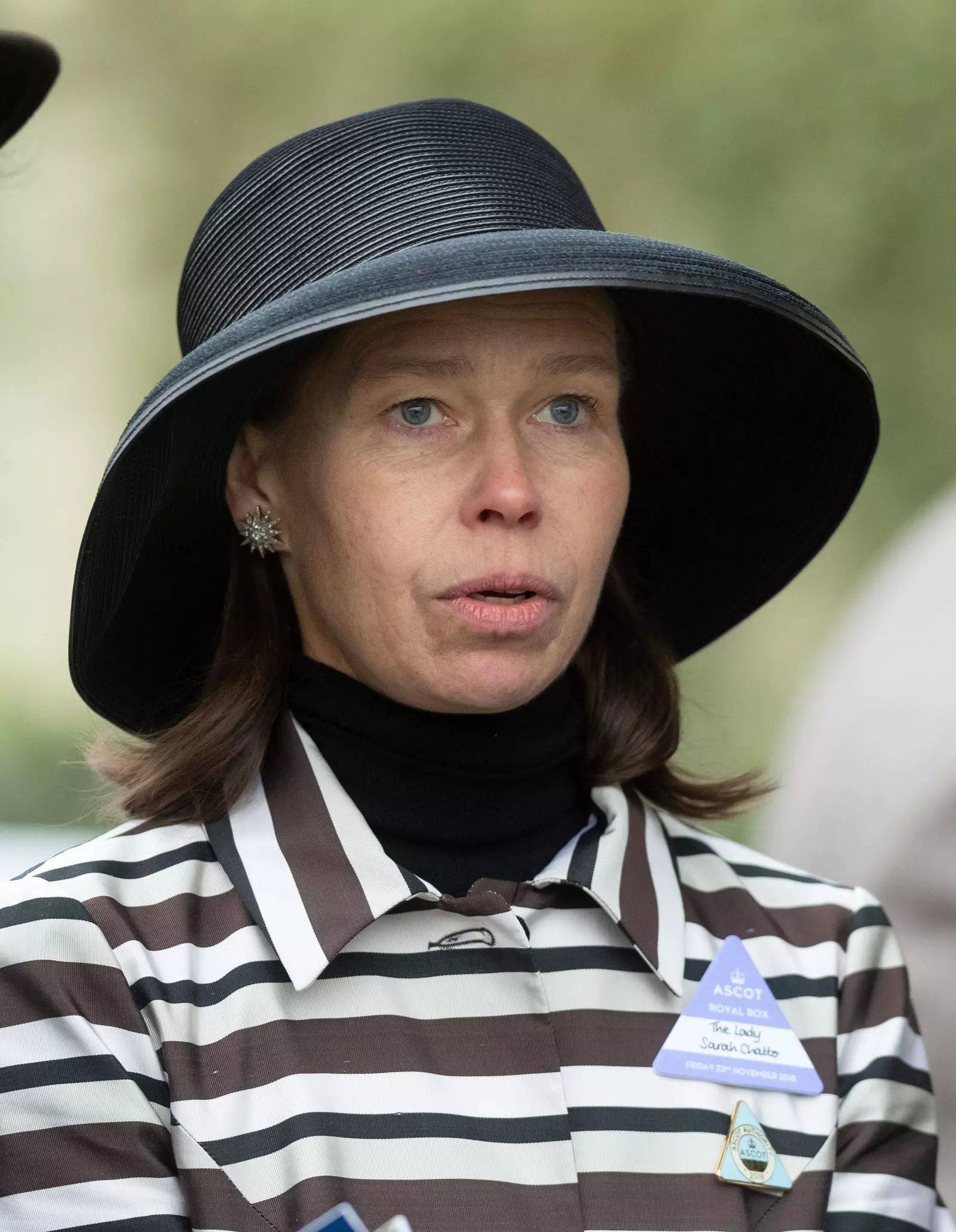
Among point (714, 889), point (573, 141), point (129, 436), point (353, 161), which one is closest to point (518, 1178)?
point (714, 889)

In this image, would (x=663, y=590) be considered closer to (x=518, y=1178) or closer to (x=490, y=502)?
(x=490, y=502)

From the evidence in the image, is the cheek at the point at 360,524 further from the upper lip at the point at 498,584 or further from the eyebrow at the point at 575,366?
the eyebrow at the point at 575,366

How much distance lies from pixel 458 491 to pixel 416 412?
0.35ft

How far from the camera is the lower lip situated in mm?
1903

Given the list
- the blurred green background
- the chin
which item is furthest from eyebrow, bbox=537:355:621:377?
Answer: the blurred green background

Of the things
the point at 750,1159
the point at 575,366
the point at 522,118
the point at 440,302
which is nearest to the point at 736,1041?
the point at 750,1159

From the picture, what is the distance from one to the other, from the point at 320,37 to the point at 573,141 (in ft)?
3.37

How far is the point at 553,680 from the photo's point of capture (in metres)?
2.09

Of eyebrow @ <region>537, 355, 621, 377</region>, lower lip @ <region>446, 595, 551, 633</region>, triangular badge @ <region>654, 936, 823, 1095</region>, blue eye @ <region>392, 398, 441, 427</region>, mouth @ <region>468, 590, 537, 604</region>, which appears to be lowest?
triangular badge @ <region>654, 936, 823, 1095</region>

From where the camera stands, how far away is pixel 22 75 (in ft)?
7.11

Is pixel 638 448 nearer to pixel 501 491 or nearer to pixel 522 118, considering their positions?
pixel 501 491

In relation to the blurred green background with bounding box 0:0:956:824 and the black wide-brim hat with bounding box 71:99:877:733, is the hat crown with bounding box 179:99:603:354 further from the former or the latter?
the blurred green background with bounding box 0:0:956:824

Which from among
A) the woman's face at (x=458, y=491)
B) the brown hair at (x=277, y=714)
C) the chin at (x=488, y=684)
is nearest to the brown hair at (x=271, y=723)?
the brown hair at (x=277, y=714)

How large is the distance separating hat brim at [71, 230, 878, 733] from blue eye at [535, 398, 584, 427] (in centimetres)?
17
